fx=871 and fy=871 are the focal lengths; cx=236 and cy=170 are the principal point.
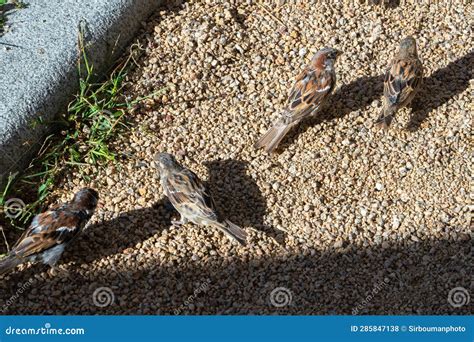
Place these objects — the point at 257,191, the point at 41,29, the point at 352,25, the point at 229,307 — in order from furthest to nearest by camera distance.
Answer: the point at 352,25 < the point at 41,29 < the point at 257,191 < the point at 229,307

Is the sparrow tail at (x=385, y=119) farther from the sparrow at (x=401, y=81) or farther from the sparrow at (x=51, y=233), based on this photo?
the sparrow at (x=51, y=233)

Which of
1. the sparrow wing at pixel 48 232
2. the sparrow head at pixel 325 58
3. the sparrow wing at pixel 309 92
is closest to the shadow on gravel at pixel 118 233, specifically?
the sparrow wing at pixel 48 232

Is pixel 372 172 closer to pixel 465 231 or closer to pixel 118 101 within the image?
pixel 465 231

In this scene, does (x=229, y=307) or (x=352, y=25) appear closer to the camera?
(x=229, y=307)

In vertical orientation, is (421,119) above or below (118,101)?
below

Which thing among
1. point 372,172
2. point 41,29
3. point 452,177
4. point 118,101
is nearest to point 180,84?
point 118,101

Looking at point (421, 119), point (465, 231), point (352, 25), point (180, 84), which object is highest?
point (180, 84)
